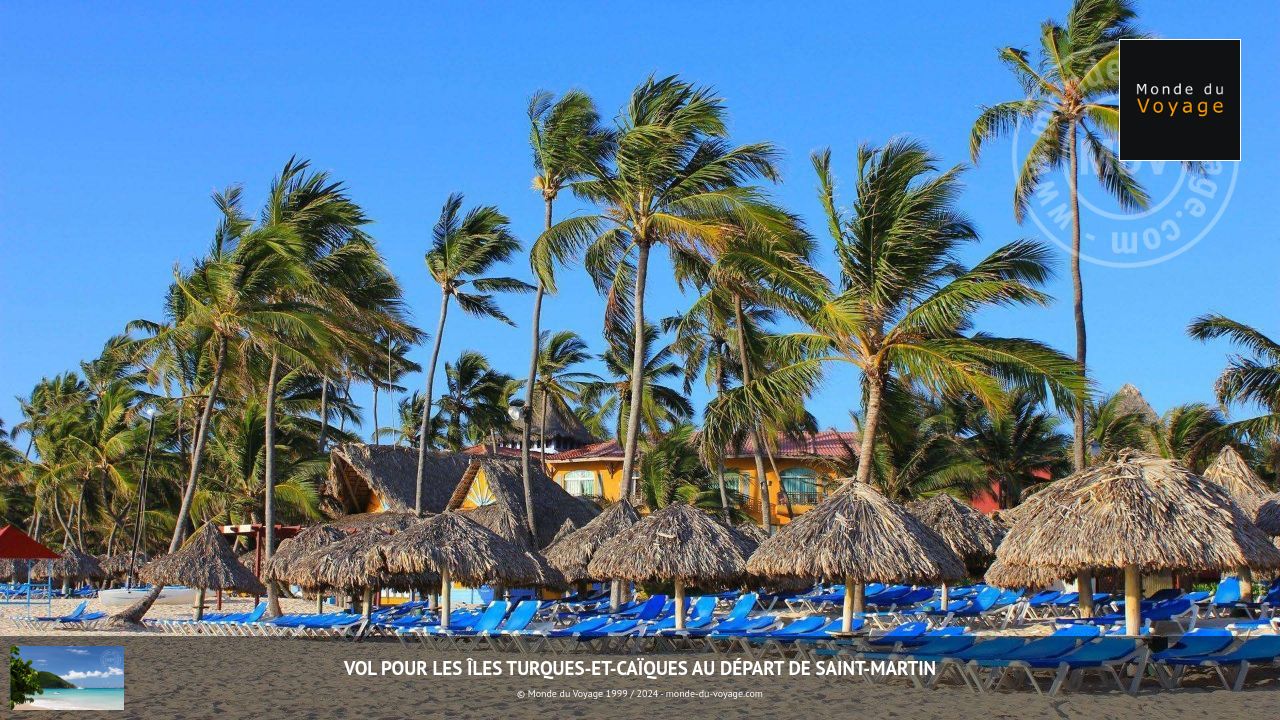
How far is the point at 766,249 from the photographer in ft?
58.7

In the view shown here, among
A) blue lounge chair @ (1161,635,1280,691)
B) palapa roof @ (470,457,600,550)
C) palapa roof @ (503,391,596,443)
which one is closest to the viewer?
blue lounge chair @ (1161,635,1280,691)

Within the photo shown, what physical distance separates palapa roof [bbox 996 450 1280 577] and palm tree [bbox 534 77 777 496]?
797 cm

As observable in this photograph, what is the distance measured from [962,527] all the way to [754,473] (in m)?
19.7

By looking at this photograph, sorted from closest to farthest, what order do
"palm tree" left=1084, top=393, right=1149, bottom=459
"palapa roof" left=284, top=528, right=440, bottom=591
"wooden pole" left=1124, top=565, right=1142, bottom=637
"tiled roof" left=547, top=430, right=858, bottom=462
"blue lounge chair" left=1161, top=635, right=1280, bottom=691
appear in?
"blue lounge chair" left=1161, top=635, right=1280, bottom=691 < "wooden pole" left=1124, top=565, right=1142, bottom=637 < "palapa roof" left=284, top=528, right=440, bottom=591 < "palm tree" left=1084, top=393, right=1149, bottom=459 < "tiled roof" left=547, top=430, right=858, bottom=462

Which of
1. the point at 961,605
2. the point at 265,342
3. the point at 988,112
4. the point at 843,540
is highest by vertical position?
the point at 988,112

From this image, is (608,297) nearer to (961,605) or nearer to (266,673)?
(961,605)

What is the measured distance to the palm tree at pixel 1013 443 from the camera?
33.5 m

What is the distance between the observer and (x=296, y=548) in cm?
2109

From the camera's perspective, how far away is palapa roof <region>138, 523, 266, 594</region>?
21.3 metres

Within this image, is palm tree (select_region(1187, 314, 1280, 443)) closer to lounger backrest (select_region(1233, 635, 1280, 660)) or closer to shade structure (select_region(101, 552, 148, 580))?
lounger backrest (select_region(1233, 635, 1280, 660))

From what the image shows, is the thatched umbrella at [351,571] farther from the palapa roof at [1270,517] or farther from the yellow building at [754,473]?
the yellow building at [754,473]

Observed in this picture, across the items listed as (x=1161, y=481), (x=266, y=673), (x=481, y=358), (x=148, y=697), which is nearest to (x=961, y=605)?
(x=1161, y=481)

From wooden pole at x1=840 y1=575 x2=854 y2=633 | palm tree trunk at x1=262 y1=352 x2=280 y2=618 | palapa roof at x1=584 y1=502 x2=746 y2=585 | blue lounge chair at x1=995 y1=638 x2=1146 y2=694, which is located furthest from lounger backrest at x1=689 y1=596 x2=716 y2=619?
palm tree trunk at x1=262 y1=352 x2=280 y2=618

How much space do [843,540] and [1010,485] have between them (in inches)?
865
